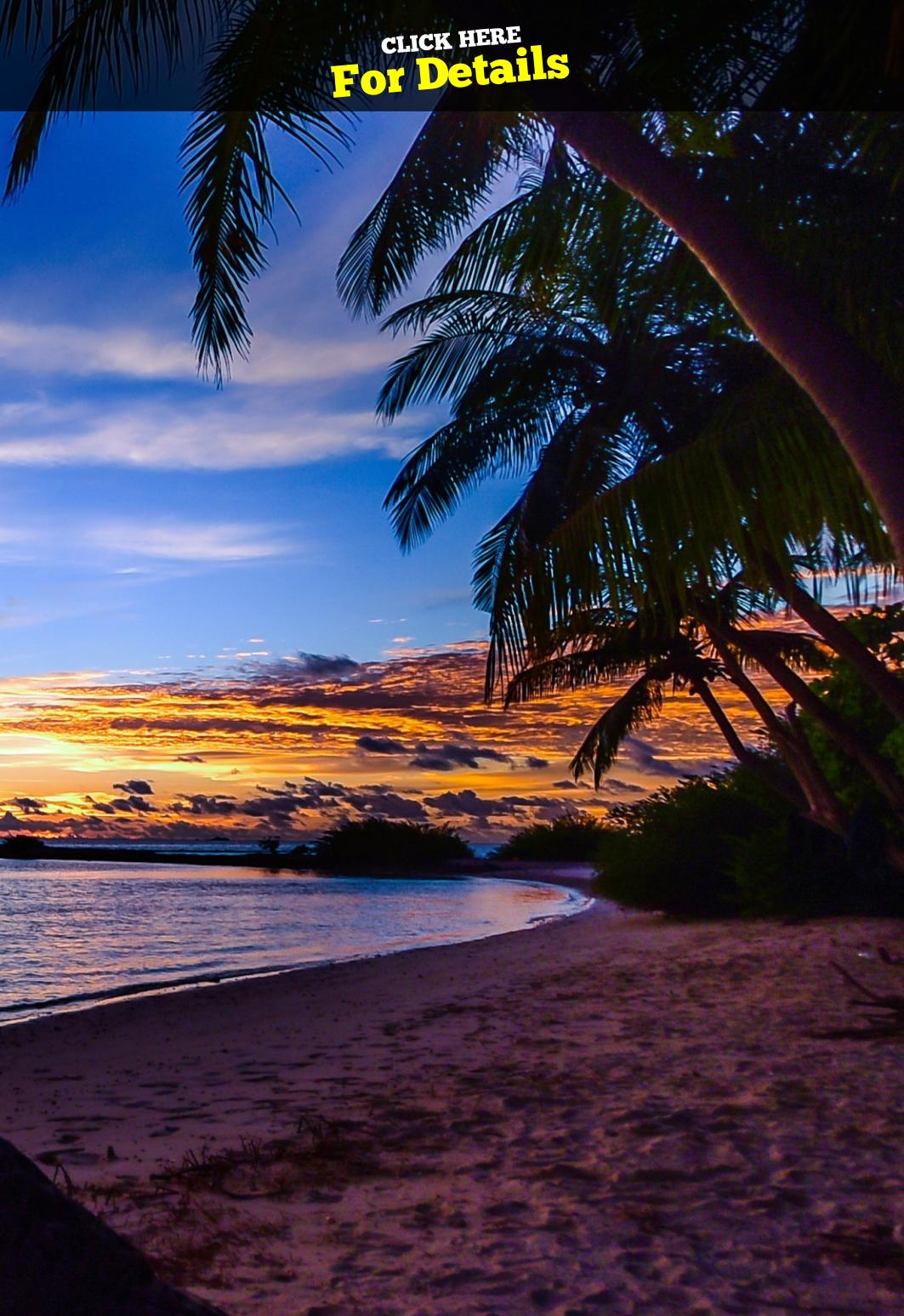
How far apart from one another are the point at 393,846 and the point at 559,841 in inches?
412

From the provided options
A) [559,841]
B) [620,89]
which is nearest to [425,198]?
[620,89]

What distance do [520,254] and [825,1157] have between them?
6751mm

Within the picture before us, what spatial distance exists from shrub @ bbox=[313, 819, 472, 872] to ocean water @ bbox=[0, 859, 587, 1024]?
54.0ft

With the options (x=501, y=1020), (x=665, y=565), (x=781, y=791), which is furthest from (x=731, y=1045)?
(x=781, y=791)

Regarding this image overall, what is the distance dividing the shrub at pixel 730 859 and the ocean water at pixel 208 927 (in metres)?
3.29

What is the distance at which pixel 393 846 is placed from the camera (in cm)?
6612

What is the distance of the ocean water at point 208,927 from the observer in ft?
53.6

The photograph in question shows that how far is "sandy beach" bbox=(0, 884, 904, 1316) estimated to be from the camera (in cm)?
379

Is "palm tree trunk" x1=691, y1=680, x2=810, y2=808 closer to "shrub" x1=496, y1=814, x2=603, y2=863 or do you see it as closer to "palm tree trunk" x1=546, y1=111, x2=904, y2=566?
"palm tree trunk" x1=546, y1=111, x2=904, y2=566

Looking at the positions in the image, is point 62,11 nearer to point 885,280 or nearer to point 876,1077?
point 885,280

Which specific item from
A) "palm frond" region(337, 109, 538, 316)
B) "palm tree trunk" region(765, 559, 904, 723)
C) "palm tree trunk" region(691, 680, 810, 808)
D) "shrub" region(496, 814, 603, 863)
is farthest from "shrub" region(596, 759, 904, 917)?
"shrub" region(496, 814, 603, 863)

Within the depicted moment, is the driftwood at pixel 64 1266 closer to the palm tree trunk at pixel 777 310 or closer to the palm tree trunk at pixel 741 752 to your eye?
the palm tree trunk at pixel 777 310

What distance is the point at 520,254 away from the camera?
8.48 m

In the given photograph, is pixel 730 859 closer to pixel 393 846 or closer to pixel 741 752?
pixel 741 752
